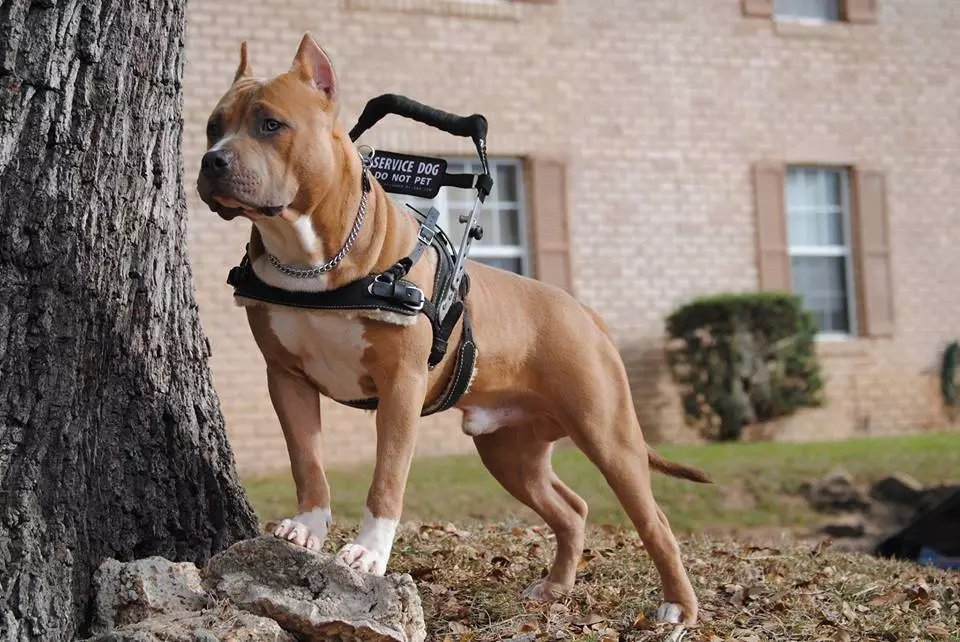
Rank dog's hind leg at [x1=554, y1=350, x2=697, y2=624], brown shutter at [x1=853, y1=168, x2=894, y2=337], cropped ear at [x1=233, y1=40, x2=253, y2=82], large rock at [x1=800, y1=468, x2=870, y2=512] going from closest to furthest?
cropped ear at [x1=233, y1=40, x2=253, y2=82] → dog's hind leg at [x1=554, y1=350, x2=697, y2=624] → large rock at [x1=800, y1=468, x2=870, y2=512] → brown shutter at [x1=853, y1=168, x2=894, y2=337]

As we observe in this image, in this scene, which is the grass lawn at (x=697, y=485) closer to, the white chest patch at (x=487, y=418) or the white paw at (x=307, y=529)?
the white chest patch at (x=487, y=418)

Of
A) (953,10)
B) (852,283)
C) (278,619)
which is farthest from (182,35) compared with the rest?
(953,10)

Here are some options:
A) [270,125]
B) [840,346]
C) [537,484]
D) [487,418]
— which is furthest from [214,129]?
[840,346]

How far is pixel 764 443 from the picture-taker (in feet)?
43.4

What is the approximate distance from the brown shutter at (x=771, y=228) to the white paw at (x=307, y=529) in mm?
11535

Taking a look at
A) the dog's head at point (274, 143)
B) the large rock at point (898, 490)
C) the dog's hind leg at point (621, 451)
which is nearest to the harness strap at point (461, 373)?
the dog's hind leg at point (621, 451)

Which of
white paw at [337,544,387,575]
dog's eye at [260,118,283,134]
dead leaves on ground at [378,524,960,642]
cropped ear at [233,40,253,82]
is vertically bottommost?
dead leaves on ground at [378,524,960,642]

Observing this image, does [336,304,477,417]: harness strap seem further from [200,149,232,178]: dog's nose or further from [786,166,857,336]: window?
[786,166,857,336]: window

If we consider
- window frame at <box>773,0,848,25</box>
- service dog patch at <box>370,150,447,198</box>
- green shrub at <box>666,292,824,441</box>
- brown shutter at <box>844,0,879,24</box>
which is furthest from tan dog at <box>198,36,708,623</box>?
brown shutter at <box>844,0,879,24</box>

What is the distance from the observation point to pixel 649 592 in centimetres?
523

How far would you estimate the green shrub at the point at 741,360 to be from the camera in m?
13.9

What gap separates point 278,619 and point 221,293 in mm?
9286

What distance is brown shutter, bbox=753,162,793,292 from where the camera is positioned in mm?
14836

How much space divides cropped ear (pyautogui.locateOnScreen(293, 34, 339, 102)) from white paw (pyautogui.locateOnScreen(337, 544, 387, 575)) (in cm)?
137
